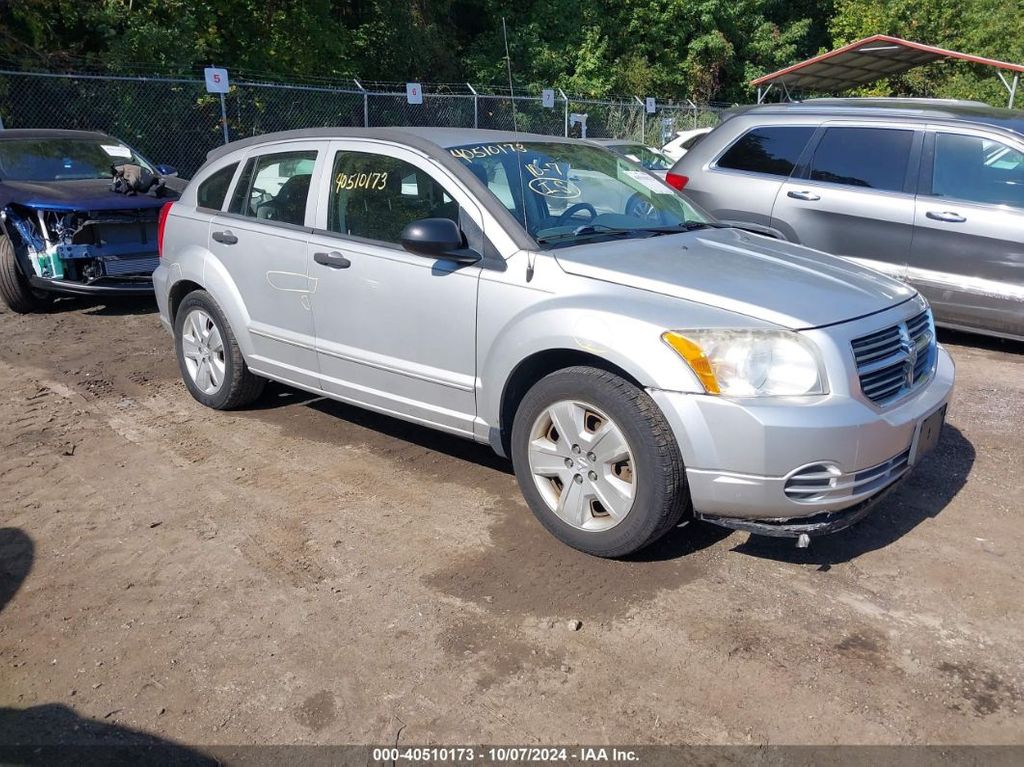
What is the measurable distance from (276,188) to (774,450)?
3.24 meters

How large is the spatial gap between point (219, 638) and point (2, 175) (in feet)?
23.1

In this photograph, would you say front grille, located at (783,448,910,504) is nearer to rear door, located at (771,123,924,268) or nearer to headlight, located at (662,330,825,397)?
headlight, located at (662,330,825,397)

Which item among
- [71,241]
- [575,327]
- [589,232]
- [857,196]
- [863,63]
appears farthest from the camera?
[863,63]

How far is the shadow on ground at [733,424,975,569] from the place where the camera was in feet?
12.6

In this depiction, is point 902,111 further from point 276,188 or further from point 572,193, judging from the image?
point 276,188

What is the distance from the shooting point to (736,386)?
333cm

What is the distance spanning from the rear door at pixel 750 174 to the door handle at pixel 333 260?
12.6ft

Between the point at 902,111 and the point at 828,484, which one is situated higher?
the point at 902,111

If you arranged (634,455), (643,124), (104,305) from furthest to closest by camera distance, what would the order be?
(643,124) < (104,305) < (634,455)

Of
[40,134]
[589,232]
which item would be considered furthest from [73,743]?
[40,134]

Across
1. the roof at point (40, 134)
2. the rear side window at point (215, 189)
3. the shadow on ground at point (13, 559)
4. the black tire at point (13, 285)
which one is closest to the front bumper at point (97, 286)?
the black tire at point (13, 285)

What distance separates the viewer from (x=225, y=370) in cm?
549

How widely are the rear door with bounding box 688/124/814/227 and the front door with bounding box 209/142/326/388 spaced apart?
3762mm

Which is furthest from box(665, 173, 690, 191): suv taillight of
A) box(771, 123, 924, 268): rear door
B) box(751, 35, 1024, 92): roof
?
box(751, 35, 1024, 92): roof
